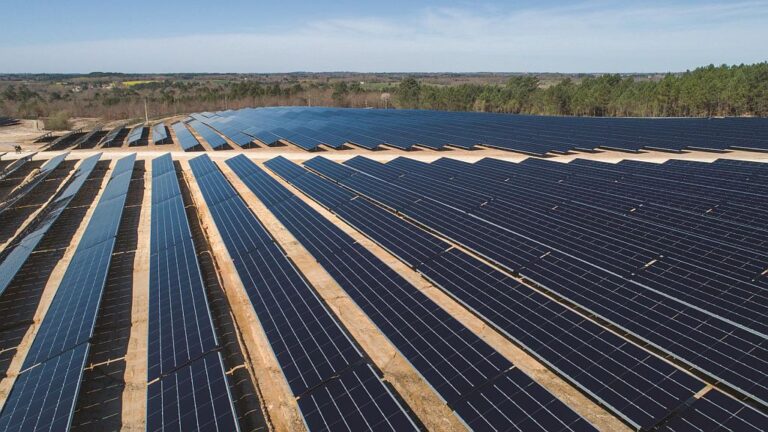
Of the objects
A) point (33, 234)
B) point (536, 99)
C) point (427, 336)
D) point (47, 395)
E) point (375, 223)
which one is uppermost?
point (536, 99)

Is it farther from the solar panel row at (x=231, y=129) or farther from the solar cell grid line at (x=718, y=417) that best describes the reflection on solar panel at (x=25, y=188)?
the solar cell grid line at (x=718, y=417)

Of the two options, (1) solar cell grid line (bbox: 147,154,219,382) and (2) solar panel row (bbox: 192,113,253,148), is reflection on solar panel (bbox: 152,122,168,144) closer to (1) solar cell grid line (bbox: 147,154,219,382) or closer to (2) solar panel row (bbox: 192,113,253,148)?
(2) solar panel row (bbox: 192,113,253,148)

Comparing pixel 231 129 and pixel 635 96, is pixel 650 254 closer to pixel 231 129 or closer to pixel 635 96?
pixel 231 129

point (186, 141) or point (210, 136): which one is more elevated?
point (210, 136)

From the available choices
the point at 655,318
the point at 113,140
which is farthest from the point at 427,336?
the point at 113,140

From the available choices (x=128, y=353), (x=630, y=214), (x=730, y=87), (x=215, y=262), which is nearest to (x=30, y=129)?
(x=215, y=262)

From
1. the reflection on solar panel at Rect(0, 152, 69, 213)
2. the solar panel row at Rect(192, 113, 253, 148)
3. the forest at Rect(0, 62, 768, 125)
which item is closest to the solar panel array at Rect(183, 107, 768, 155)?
the solar panel row at Rect(192, 113, 253, 148)

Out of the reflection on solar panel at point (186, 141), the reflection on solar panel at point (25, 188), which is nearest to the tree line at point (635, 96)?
the reflection on solar panel at point (186, 141)
